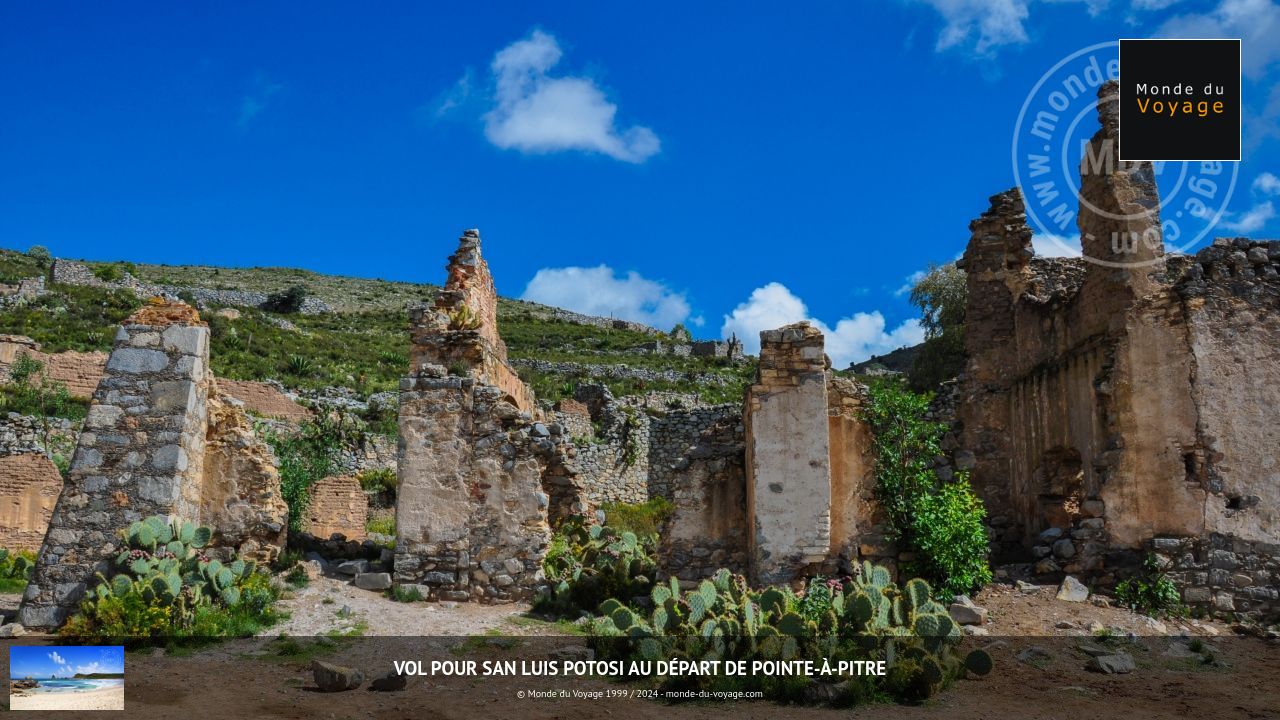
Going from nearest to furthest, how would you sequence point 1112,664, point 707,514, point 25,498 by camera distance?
point 1112,664
point 707,514
point 25,498

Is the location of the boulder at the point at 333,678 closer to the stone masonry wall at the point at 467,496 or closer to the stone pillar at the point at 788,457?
the stone masonry wall at the point at 467,496

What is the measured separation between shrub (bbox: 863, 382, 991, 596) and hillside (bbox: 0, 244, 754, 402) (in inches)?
1060

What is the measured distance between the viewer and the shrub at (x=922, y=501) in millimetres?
11039

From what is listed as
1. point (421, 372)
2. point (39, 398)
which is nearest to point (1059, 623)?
point (421, 372)

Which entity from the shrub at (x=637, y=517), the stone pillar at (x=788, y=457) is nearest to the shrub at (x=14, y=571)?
the shrub at (x=637, y=517)

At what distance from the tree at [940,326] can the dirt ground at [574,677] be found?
58.8 feet

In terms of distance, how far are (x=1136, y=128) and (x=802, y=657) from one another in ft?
28.9

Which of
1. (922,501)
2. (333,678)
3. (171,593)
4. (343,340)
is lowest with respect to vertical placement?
(333,678)

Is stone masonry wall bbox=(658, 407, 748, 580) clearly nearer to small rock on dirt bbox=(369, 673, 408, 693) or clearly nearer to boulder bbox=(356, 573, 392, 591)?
boulder bbox=(356, 573, 392, 591)

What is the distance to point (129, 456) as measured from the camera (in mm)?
10867

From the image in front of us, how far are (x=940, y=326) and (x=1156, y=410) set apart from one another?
67.2 feet

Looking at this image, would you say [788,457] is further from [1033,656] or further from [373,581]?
[373,581]

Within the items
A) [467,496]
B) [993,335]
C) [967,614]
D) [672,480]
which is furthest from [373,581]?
[993,335]

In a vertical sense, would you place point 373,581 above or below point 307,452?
below
